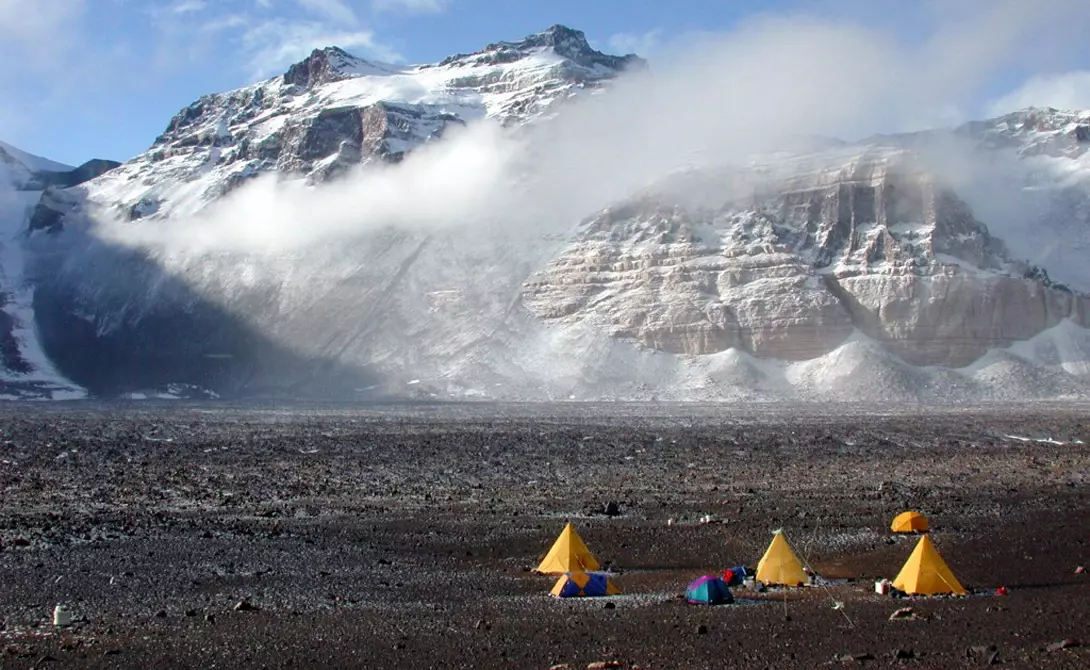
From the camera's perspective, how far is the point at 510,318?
10875 cm

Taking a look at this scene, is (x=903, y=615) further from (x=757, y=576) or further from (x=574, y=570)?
(x=574, y=570)

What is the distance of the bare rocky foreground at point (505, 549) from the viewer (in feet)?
50.6

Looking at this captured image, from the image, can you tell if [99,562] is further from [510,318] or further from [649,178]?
[649,178]

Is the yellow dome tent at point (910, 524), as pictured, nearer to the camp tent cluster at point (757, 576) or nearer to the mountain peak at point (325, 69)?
the camp tent cluster at point (757, 576)

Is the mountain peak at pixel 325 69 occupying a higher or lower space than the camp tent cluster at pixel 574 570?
higher

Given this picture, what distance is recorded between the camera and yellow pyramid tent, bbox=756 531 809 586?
1950cm

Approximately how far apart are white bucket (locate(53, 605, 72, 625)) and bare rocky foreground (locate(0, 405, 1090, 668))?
249 mm

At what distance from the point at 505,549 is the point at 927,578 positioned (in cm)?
861

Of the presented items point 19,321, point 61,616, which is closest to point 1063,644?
point 61,616

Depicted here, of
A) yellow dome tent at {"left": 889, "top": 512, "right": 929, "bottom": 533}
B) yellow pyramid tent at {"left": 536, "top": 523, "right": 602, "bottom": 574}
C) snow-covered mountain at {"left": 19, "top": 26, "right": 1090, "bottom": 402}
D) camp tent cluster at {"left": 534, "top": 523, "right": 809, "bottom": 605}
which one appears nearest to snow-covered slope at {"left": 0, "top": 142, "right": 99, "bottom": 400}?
snow-covered mountain at {"left": 19, "top": 26, "right": 1090, "bottom": 402}

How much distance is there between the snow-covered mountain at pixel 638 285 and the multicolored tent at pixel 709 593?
7608 centimetres

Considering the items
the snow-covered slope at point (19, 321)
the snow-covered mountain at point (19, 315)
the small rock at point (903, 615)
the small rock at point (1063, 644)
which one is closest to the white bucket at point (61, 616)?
the small rock at point (903, 615)

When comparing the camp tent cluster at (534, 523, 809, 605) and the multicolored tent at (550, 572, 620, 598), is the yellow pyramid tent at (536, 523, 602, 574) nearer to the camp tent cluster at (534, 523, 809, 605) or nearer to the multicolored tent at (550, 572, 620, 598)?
the camp tent cluster at (534, 523, 809, 605)

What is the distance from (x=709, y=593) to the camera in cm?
1811
